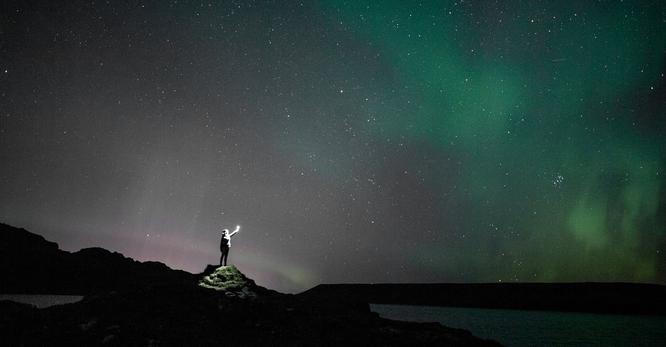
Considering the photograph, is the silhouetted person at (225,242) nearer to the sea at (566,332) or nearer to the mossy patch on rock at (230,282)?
the mossy patch on rock at (230,282)

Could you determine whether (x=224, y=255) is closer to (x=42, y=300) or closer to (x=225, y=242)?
(x=225, y=242)

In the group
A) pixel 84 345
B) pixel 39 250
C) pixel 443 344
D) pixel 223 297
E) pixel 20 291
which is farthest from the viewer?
pixel 39 250

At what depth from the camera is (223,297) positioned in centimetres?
2061

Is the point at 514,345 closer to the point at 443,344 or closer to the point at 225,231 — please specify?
the point at 443,344

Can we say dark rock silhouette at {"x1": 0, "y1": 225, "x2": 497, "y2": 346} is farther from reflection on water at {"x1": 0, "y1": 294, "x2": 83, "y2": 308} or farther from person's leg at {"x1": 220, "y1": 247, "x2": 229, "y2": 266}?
reflection on water at {"x1": 0, "y1": 294, "x2": 83, "y2": 308}

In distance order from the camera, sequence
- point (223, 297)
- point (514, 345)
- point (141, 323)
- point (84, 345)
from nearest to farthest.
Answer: point (84, 345) < point (141, 323) < point (223, 297) < point (514, 345)

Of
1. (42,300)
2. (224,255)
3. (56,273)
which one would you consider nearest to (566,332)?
(224,255)

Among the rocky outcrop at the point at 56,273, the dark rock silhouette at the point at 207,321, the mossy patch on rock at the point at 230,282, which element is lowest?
the rocky outcrop at the point at 56,273

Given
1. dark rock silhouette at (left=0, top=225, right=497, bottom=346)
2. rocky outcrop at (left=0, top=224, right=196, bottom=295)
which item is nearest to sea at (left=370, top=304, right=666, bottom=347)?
dark rock silhouette at (left=0, top=225, right=497, bottom=346)

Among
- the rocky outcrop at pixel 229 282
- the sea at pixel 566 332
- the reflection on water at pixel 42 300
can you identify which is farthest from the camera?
the reflection on water at pixel 42 300

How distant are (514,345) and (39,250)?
214044 mm

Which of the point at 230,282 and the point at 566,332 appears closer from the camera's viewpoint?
the point at 230,282

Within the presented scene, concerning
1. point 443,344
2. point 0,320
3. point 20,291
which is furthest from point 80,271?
point 443,344

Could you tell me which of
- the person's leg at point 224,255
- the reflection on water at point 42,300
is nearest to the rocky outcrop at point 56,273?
the reflection on water at point 42,300
